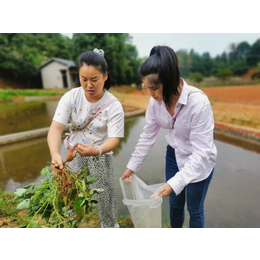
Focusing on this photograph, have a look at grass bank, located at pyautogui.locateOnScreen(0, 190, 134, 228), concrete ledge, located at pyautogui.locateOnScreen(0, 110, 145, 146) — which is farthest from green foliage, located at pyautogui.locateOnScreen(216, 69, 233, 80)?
grass bank, located at pyautogui.locateOnScreen(0, 190, 134, 228)

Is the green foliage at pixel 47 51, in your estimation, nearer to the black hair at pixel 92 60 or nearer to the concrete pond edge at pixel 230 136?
the concrete pond edge at pixel 230 136

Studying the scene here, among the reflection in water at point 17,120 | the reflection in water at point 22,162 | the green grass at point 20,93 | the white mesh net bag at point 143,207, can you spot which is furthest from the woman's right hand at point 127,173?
the green grass at point 20,93

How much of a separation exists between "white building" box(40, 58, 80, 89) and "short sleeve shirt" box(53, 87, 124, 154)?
12.6 meters

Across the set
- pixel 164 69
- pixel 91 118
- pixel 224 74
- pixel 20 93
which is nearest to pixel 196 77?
pixel 224 74

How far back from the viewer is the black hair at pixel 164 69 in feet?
3.71

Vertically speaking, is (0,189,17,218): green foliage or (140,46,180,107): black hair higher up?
(140,46,180,107): black hair

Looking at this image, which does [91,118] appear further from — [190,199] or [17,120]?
[17,120]

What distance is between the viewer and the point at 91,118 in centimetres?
148

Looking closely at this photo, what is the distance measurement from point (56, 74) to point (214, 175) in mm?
12779

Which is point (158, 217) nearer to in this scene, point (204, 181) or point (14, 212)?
point (204, 181)

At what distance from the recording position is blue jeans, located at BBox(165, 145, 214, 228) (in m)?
1.38

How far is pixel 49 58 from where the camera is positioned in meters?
14.2

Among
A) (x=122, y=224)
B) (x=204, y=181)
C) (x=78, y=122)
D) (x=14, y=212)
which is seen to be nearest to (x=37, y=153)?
(x=14, y=212)

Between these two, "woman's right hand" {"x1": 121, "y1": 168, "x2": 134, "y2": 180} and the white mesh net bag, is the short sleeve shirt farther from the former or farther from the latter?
the white mesh net bag
